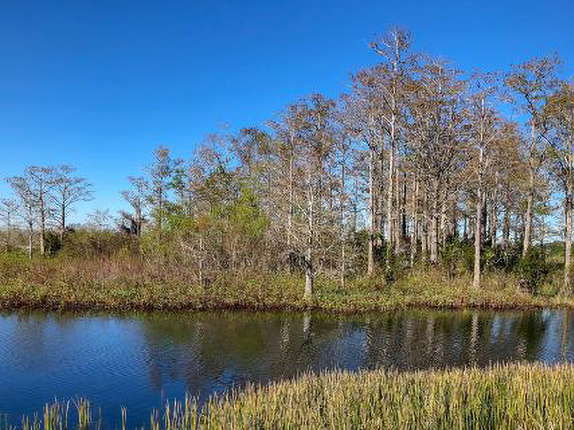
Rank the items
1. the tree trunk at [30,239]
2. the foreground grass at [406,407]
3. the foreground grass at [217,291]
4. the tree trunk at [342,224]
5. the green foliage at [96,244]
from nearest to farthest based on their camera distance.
A: the foreground grass at [406,407]
the foreground grass at [217,291]
the tree trunk at [342,224]
the green foliage at [96,244]
the tree trunk at [30,239]

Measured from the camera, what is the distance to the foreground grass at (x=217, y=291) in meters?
21.6

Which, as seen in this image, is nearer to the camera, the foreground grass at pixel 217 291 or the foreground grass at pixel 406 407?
the foreground grass at pixel 406 407

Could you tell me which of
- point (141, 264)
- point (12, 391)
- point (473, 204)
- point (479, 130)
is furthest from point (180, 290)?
point (473, 204)

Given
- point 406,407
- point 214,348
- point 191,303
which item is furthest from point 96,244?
point 406,407

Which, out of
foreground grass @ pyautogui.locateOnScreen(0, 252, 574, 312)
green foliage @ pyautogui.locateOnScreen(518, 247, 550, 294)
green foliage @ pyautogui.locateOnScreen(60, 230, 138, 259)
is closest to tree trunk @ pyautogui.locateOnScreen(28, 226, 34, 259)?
green foliage @ pyautogui.locateOnScreen(60, 230, 138, 259)

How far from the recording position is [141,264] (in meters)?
26.9

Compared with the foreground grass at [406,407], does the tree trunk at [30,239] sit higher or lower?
higher

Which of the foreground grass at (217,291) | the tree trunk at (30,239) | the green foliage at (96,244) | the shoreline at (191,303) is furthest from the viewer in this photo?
the tree trunk at (30,239)

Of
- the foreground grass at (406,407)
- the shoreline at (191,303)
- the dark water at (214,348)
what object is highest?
the foreground grass at (406,407)

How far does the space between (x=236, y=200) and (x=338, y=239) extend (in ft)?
36.2

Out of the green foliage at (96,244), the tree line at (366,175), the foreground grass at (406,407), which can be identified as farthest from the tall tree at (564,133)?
the green foliage at (96,244)

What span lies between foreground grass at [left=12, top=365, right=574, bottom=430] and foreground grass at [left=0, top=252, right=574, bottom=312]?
1351 cm

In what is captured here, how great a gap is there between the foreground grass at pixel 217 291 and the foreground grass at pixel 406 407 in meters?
13.5

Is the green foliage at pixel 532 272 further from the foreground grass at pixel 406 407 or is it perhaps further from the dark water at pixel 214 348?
the foreground grass at pixel 406 407
